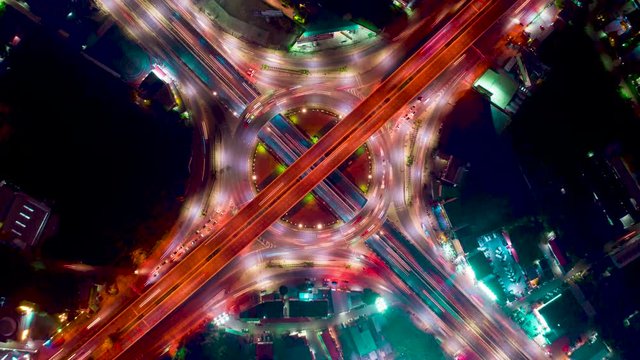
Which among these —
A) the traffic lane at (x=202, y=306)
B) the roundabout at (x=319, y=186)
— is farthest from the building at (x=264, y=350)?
the roundabout at (x=319, y=186)

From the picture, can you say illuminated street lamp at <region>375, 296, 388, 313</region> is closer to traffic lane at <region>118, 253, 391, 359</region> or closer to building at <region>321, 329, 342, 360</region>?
traffic lane at <region>118, 253, 391, 359</region>

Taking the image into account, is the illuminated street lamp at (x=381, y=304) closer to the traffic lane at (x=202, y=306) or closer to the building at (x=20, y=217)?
the traffic lane at (x=202, y=306)

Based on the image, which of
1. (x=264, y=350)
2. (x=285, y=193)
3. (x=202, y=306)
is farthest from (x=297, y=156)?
(x=264, y=350)

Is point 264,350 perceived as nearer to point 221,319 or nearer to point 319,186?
point 221,319

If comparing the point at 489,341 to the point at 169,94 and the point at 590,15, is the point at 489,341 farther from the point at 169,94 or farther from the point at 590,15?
the point at 169,94

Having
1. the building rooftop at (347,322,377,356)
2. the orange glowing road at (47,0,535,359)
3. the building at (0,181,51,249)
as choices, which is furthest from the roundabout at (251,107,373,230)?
the building at (0,181,51,249)

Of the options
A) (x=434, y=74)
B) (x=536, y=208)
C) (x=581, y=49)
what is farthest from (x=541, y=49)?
(x=536, y=208)
